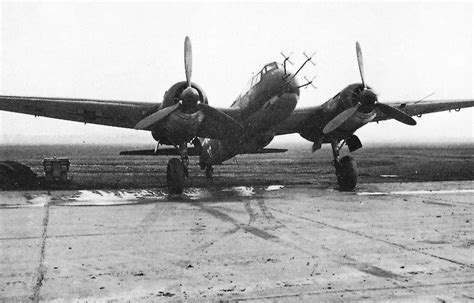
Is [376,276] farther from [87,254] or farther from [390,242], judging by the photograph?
[87,254]

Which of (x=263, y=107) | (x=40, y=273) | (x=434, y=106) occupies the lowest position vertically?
(x=40, y=273)

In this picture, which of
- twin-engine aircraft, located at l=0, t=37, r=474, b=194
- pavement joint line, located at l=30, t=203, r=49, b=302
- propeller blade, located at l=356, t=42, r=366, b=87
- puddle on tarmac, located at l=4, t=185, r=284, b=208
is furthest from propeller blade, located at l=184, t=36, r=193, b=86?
pavement joint line, located at l=30, t=203, r=49, b=302

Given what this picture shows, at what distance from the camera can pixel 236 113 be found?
653 inches

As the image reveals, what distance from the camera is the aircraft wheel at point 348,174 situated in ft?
54.9

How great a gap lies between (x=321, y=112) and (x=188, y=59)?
541cm

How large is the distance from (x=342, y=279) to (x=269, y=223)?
4.34 metres

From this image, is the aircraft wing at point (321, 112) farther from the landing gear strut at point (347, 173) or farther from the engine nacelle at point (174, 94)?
the engine nacelle at point (174, 94)

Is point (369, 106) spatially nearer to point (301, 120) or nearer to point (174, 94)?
point (301, 120)

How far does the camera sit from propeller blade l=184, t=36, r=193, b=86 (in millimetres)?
14770

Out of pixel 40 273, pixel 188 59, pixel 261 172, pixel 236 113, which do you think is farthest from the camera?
pixel 261 172

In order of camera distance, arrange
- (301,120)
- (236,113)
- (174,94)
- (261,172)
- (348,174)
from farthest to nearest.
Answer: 1. (261,172)
2. (301,120)
3. (348,174)
4. (236,113)
5. (174,94)

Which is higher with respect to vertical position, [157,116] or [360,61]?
[360,61]

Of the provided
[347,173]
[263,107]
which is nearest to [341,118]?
[347,173]

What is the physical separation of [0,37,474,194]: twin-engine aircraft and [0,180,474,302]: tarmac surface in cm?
262
